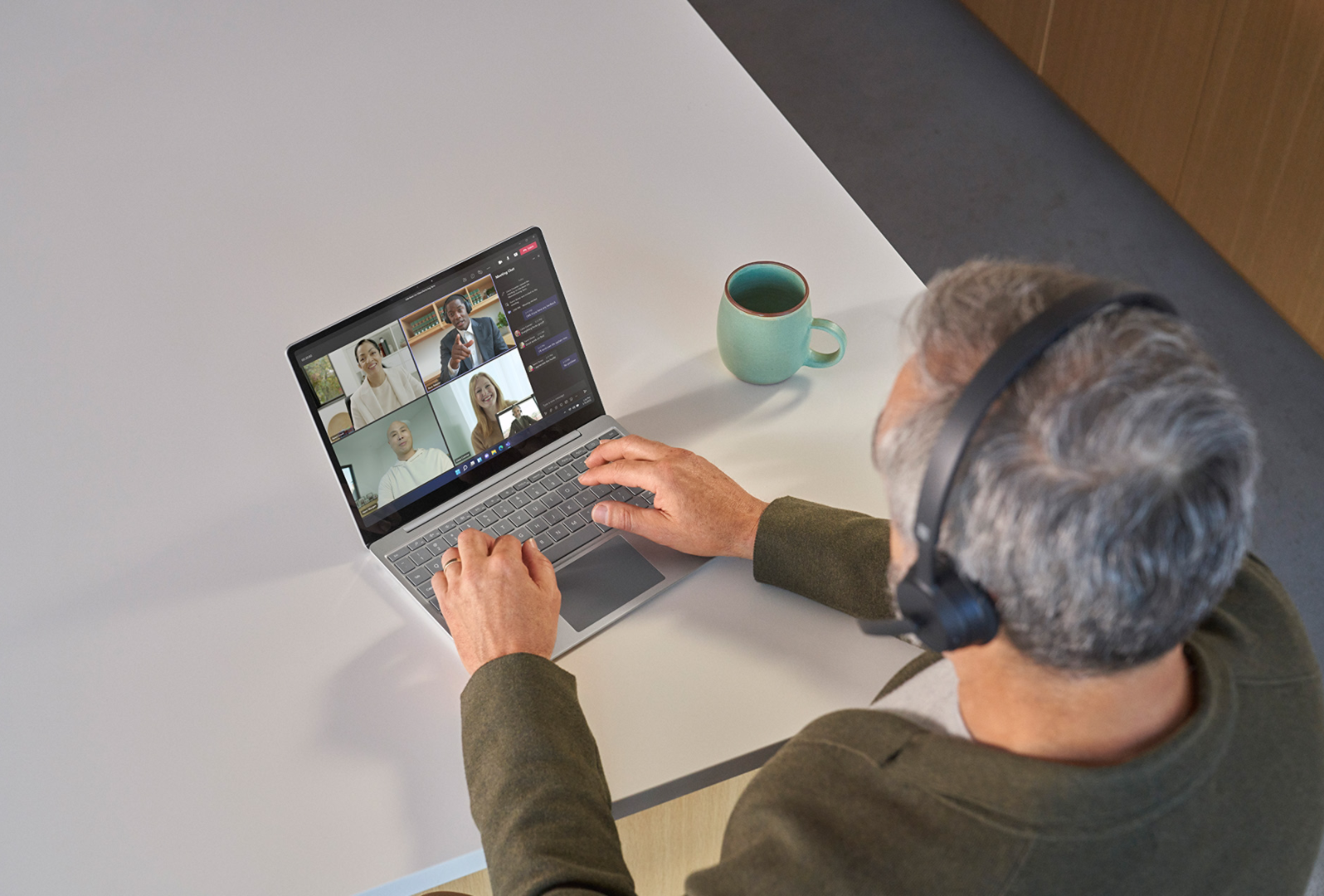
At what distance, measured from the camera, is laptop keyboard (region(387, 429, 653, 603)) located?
44.9 inches

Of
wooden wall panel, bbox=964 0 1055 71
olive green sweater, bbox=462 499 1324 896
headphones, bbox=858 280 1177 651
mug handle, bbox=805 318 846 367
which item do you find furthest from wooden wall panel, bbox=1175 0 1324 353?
headphones, bbox=858 280 1177 651

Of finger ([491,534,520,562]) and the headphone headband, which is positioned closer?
the headphone headband

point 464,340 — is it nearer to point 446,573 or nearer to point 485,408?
point 485,408

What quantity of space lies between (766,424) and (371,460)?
1.51 ft

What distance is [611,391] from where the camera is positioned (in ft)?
4.28

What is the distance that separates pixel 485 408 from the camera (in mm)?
1173

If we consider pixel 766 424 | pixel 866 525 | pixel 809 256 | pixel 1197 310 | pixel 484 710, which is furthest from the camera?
pixel 1197 310

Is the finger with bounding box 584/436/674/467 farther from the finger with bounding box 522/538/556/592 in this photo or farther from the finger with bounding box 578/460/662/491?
the finger with bounding box 522/538/556/592

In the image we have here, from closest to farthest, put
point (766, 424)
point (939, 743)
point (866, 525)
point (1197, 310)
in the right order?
point (939, 743) → point (866, 525) → point (766, 424) → point (1197, 310)

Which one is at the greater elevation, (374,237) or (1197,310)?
(374,237)

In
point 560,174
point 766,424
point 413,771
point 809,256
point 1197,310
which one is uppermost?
point 560,174

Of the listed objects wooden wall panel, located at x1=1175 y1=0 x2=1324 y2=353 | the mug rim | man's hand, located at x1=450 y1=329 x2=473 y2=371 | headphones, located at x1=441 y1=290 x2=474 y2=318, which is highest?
headphones, located at x1=441 y1=290 x2=474 y2=318

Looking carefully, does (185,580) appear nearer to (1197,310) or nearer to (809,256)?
(809,256)

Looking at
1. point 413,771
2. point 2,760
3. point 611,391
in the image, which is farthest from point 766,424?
point 2,760
